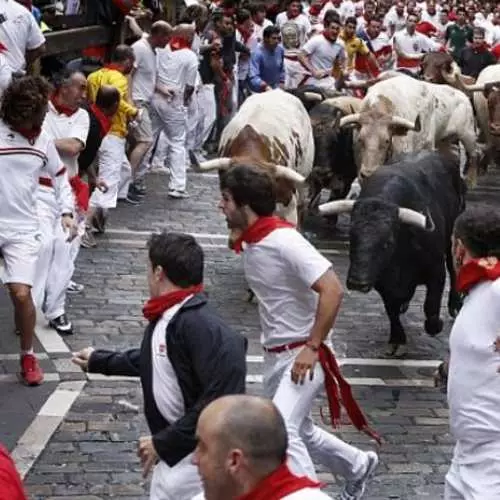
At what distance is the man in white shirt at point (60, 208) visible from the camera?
9438 millimetres

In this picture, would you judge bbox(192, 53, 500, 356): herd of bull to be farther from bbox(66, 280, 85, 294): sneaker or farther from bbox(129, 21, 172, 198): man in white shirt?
bbox(129, 21, 172, 198): man in white shirt

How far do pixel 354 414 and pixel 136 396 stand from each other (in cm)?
227

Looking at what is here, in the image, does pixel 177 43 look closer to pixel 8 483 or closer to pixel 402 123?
pixel 402 123

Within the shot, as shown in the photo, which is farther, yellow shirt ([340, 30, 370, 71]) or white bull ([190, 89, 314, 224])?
yellow shirt ([340, 30, 370, 71])

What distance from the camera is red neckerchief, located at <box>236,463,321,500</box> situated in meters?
3.45

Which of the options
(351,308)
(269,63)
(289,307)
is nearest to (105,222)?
(351,308)

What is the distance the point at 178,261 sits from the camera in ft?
17.4

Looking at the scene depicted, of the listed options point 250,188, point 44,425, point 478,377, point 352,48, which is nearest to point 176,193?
point 352,48

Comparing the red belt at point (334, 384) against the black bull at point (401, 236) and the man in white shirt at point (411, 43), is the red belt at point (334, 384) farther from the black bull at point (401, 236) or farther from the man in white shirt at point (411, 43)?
the man in white shirt at point (411, 43)

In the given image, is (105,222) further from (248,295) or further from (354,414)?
(354,414)

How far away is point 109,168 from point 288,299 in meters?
7.35

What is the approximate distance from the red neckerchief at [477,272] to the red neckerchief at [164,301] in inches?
47.7

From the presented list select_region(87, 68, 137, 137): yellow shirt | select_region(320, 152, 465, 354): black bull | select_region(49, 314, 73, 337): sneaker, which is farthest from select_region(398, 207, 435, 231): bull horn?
select_region(87, 68, 137, 137): yellow shirt

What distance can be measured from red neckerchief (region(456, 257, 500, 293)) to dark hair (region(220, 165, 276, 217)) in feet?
3.72
